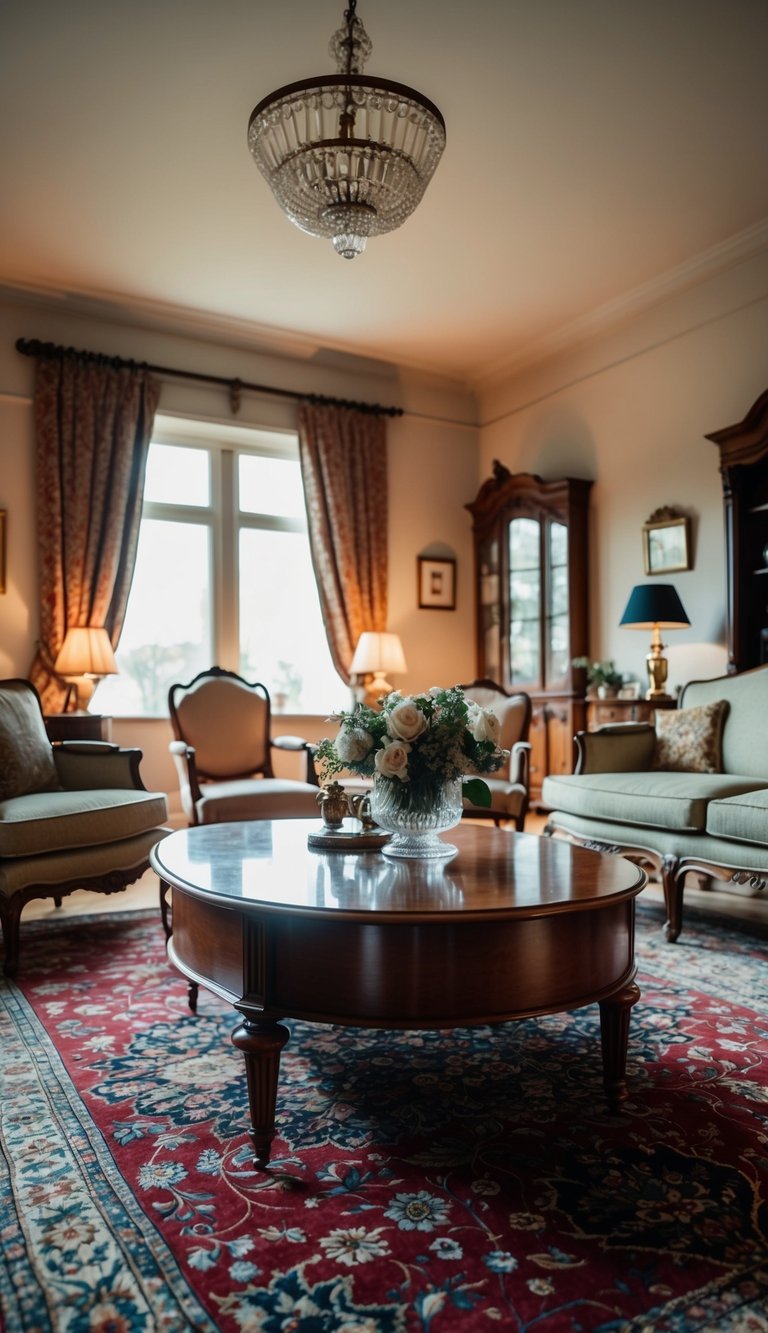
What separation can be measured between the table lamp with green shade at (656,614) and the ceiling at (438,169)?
1803 mm

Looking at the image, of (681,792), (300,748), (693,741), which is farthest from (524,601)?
(681,792)

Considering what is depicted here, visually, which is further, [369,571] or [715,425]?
[369,571]

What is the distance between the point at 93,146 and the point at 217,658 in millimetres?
2984

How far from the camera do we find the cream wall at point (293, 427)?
5.10m

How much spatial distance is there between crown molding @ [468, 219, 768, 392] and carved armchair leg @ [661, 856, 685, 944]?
10.9ft

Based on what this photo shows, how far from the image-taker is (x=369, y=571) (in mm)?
6234

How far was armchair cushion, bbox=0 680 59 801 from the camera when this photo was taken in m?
3.26

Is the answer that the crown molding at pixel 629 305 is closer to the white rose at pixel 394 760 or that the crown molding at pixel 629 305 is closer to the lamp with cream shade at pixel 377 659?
the lamp with cream shade at pixel 377 659

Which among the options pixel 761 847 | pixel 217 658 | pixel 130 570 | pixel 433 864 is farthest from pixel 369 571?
pixel 433 864

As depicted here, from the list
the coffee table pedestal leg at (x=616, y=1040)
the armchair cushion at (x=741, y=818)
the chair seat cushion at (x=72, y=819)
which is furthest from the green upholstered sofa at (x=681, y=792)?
the chair seat cushion at (x=72, y=819)

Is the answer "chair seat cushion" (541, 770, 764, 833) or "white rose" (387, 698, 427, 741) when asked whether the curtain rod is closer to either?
"chair seat cushion" (541, 770, 764, 833)

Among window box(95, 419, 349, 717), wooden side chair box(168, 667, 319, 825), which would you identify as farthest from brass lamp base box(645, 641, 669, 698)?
window box(95, 419, 349, 717)

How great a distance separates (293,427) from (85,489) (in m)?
1.52

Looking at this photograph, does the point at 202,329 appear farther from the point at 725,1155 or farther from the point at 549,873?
the point at 725,1155
